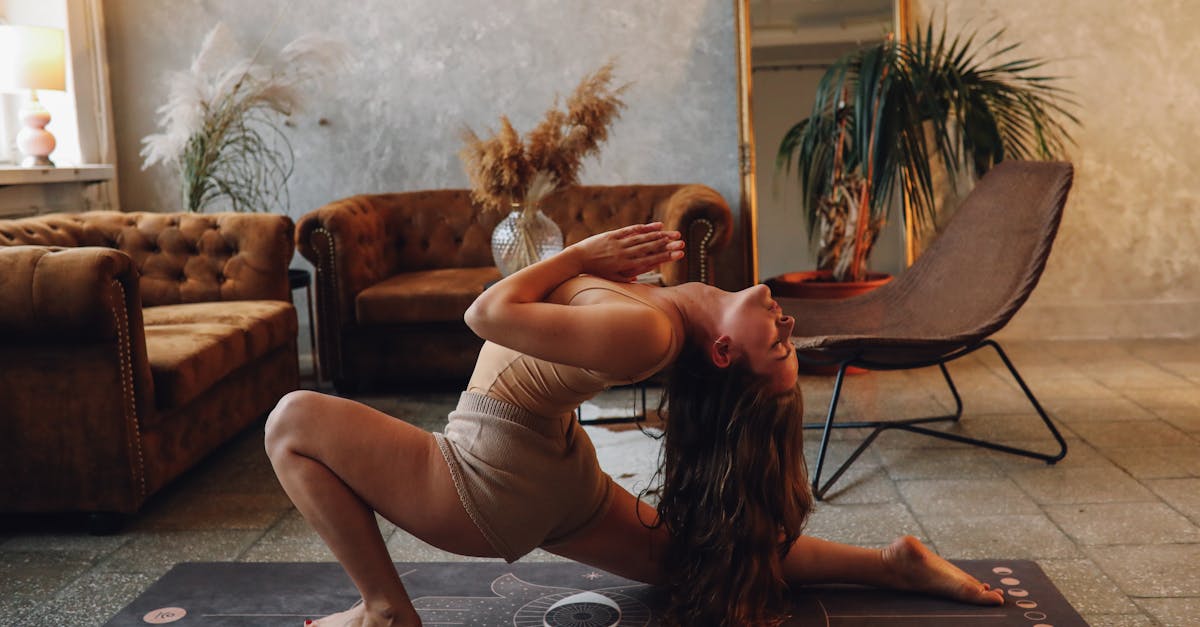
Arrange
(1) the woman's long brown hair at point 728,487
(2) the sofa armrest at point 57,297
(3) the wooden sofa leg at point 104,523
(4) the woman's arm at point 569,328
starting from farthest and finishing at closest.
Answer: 1. (3) the wooden sofa leg at point 104,523
2. (2) the sofa armrest at point 57,297
3. (1) the woman's long brown hair at point 728,487
4. (4) the woman's arm at point 569,328

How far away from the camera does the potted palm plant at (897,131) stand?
13.8ft

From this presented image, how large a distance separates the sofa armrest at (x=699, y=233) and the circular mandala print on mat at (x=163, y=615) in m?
2.50

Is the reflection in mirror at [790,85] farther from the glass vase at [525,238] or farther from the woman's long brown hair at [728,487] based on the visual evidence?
the woman's long brown hair at [728,487]

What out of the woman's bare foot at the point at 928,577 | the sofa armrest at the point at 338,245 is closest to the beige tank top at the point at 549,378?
the woman's bare foot at the point at 928,577

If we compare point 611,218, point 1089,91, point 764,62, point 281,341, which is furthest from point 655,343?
point 1089,91

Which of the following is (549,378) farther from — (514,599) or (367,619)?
(514,599)

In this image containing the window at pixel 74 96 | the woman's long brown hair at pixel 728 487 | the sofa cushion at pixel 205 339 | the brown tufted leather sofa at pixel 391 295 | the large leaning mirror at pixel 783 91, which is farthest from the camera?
the large leaning mirror at pixel 783 91

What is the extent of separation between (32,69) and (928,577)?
4.00 metres

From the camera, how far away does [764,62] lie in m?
4.94

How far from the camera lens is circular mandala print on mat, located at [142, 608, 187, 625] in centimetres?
216

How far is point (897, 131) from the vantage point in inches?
165

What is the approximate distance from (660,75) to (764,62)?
1.70 ft

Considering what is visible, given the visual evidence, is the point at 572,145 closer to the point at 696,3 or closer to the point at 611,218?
the point at 611,218

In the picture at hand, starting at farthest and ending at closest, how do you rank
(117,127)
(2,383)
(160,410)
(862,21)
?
(117,127)
(862,21)
(160,410)
(2,383)
